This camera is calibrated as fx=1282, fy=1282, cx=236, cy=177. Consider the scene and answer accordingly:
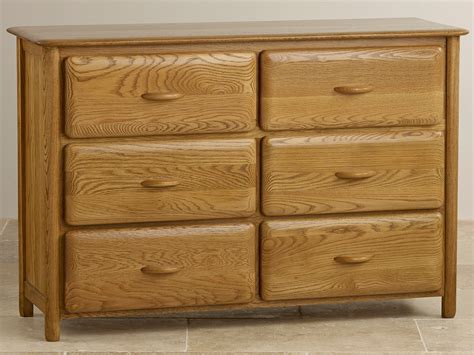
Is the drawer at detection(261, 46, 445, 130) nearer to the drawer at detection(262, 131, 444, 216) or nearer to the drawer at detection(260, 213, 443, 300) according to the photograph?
the drawer at detection(262, 131, 444, 216)

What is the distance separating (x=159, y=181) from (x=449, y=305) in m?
0.83

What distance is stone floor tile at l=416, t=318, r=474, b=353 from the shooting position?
10.1 feet

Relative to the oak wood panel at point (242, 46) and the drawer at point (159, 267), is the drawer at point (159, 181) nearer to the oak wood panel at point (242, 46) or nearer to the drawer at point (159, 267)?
the drawer at point (159, 267)

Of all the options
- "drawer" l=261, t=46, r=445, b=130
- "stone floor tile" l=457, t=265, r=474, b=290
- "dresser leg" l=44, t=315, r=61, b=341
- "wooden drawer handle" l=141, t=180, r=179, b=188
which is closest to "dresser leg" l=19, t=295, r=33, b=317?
"dresser leg" l=44, t=315, r=61, b=341

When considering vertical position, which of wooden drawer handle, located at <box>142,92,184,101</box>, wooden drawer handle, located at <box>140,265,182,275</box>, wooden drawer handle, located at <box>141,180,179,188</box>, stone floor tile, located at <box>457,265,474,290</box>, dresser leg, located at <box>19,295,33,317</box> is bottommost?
stone floor tile, located at <box>457,265,474,290</box>

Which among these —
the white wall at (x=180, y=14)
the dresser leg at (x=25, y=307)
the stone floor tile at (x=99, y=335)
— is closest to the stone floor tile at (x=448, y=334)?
the stone floor tile at (x=99, y=335)

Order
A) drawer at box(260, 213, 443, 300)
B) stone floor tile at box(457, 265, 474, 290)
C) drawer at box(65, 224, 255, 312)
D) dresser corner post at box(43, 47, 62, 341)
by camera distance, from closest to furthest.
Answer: dresser corner post at box(43, 47, 62, 341)
drawer at box(65, 224, 255, 312)
drawer at box(260, 213, 443, 300)
stone floor tile at box(457, 265, 474, 290)

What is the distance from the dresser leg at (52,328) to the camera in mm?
3074

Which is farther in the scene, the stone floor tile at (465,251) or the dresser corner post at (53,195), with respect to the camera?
the stone floor tile at (465,251)

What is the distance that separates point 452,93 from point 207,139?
62 centimetres

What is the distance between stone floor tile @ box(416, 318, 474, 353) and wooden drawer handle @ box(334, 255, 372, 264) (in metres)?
0.22

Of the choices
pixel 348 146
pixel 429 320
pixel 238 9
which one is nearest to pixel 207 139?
pixel 348 146

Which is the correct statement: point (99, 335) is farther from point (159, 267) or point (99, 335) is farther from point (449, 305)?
point (449, 305)

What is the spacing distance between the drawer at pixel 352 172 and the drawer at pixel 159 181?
67 millimetres
